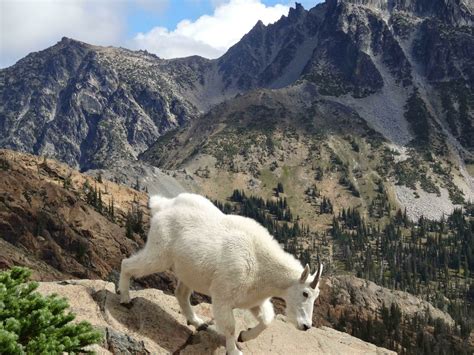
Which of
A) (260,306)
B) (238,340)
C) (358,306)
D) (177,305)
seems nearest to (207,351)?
(238,340)

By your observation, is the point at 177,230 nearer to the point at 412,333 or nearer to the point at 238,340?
the point at 238,340

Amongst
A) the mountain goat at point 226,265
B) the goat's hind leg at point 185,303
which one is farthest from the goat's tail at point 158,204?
the goat's hind leg at point 185,303

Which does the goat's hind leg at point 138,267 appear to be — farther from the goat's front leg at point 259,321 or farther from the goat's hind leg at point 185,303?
the goat's front leg at point 259,321

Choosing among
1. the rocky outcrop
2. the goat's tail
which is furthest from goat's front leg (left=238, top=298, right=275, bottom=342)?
the goat's tail

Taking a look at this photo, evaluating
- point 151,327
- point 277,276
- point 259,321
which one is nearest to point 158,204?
point 151,327

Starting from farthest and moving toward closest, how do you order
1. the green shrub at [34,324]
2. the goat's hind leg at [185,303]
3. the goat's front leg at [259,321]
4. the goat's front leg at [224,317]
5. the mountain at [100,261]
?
the goat's hind leg at [185,303], the mountain at [100,261], the goat's front leg at [259,321], the goat's front leg at [224,317], the green shrub at [34,324]

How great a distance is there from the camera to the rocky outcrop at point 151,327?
1334 cm

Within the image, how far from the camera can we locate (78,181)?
133 m

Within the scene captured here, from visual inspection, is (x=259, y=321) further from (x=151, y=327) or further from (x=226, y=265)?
(x=151, y=327)

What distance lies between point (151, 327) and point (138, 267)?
1.81m

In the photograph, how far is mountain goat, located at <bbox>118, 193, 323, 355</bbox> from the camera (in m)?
13.3

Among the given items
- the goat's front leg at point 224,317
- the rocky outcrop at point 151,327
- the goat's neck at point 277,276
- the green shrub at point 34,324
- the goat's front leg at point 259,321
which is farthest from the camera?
the goat's front leg at point 259,321

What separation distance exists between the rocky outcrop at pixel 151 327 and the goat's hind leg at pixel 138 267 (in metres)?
0.46

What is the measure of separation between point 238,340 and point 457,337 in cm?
13918
